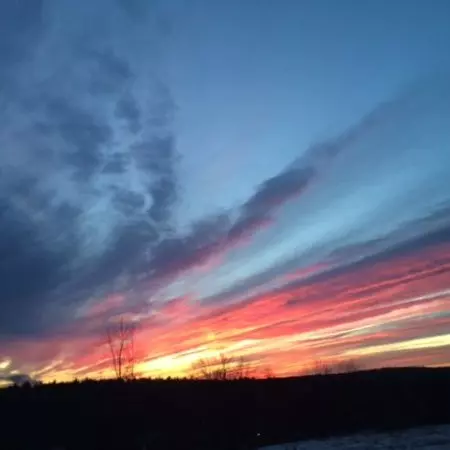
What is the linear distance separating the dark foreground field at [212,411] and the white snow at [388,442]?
312 centimetres

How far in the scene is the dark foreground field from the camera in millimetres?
33562

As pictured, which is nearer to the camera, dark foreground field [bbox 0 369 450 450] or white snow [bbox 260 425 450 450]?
white snow [bbox 260 425 450 450]

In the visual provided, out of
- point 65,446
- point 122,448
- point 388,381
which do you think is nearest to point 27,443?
point 65,446

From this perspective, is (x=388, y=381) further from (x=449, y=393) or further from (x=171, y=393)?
(x=171, y=393)

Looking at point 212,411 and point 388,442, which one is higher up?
point 212,411

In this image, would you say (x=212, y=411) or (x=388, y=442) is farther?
(x=212, y=411)

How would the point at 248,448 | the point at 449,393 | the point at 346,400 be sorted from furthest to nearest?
the point at 449,393 → the point at 346,400 → the point at 248,448

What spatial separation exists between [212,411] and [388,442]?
12197 millimetres

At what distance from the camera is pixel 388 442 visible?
3052 centimetres

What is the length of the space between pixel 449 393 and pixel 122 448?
26.2 metres

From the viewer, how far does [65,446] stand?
32.1m

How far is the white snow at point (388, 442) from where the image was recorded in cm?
2752

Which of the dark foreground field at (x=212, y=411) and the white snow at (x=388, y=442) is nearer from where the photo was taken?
the white snow at (x=388, y=442)

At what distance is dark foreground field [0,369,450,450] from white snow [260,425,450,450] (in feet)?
10.2
